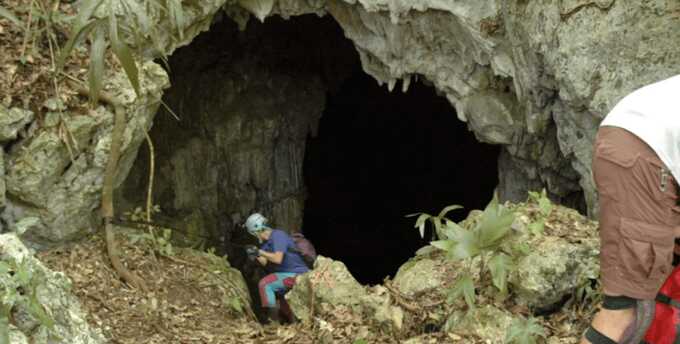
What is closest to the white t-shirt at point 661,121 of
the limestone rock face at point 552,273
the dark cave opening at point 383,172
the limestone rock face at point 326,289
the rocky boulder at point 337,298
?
the limestone rock face at point 552,273

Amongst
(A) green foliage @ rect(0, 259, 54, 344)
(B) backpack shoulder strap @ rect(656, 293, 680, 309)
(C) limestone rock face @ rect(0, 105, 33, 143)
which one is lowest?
(B) backpack shoulder strap @ rect(656, 293, 680, 309)

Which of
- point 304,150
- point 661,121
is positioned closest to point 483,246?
point 661,121

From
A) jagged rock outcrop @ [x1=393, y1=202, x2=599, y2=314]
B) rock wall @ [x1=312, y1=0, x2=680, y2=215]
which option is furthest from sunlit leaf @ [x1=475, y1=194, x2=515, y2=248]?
rock wall @ [x1=312, y1=0, x2=680, y2=215]

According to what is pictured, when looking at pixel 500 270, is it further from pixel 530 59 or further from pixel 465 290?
pixel 530 59

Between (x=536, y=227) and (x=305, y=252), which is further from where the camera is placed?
(x=305, y=252)

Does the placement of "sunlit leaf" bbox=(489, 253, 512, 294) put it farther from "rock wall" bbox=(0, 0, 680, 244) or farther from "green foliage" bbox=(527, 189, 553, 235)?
"rock wall" bbox=(0, 0, 680, 244)

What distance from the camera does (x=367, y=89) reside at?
39.8 ft

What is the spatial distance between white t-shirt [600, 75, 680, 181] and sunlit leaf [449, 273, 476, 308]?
61.0 inches

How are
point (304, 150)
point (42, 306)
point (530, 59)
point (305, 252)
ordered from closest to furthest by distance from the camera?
1. point (42, 306)
2. point (530, 59)
3. point (305, 252)
4. point (304, 150)

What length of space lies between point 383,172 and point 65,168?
342 inches

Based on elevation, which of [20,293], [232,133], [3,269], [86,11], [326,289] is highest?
[86,11]

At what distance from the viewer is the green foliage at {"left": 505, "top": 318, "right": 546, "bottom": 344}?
3.65 m

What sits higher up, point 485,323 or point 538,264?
point 538,264

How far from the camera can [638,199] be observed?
2639mm
